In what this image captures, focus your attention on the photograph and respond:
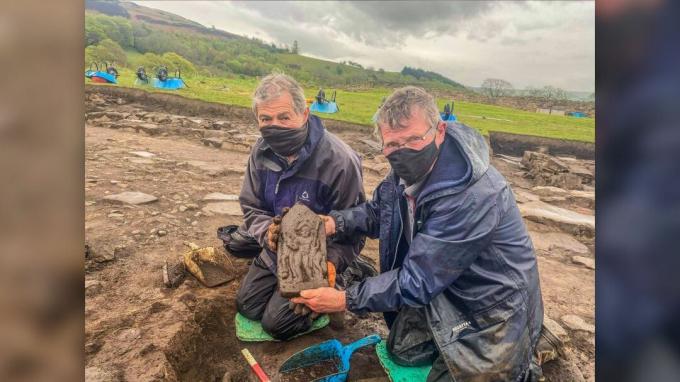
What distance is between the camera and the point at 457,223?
6.31 feet

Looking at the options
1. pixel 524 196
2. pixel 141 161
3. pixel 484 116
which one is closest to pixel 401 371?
pixel 524 196

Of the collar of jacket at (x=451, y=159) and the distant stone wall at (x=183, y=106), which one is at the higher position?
the distant stone wall at (x=183, y=106)

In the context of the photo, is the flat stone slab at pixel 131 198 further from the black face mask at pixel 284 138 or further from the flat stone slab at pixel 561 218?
the flat stone slab at pixel 561 218

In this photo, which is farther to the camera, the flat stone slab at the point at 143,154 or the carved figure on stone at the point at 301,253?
the flat stone slab at the point at 143,154

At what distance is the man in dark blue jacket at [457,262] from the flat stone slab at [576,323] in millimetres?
1006

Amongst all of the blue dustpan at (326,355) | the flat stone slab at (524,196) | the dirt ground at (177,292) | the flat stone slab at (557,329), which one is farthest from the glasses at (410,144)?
the flat stone slab at (524,196)

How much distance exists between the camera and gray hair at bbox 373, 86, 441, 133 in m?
2.08

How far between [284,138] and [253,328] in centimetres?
133

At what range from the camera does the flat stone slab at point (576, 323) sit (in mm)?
2918

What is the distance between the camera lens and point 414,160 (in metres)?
2.13

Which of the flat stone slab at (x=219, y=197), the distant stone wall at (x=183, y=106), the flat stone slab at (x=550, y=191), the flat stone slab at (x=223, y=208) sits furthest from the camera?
the distant stone wall at (x=183, y=106)

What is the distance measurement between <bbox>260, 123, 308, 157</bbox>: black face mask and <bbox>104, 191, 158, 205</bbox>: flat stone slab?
241cm
